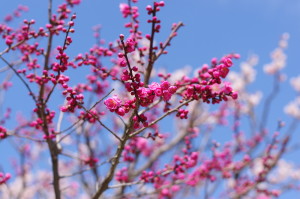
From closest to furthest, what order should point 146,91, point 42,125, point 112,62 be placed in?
point 146,91
point 42,125
point 112,62

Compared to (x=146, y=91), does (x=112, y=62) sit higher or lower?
higher

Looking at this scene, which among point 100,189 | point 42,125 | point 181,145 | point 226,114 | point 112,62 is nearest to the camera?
point 100,189

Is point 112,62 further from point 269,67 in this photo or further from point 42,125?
point 269,67

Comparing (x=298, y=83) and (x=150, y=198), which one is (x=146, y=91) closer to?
(x=150, y=198)

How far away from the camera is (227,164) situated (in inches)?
315

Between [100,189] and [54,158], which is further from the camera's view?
[54,158]

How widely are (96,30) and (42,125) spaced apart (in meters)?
2.52

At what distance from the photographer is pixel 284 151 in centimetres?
774

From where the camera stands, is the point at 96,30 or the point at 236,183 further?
the point at 236,183

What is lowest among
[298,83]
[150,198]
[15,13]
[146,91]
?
[146,91]

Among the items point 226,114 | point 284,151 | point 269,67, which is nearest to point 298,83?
point 269,67

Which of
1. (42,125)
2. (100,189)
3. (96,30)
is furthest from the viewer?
(96,30)

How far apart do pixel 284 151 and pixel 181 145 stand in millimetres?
2365

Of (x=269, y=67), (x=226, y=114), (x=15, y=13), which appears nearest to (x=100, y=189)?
(x=15, y=13)
